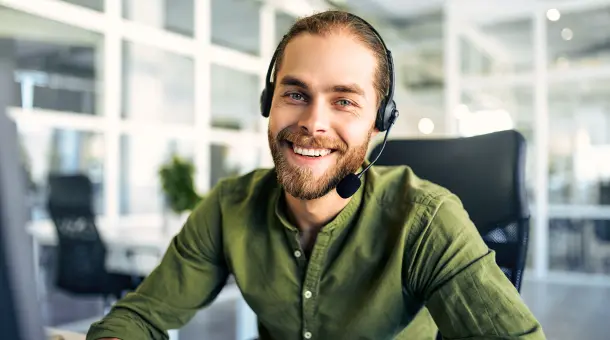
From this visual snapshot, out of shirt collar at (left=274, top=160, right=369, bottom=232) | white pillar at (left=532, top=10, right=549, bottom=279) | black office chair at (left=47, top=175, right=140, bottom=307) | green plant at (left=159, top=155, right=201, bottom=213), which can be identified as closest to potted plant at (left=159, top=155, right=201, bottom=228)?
green plant at (left=159, top=155, right=201, bottom=213)

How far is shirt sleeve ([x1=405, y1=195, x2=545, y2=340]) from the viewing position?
34.3 inches

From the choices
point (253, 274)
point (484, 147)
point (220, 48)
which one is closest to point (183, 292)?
point (253, 274)

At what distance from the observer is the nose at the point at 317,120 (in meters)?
1.04

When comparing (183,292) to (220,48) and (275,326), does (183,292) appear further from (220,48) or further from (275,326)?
(220,48)

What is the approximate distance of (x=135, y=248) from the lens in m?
3.24

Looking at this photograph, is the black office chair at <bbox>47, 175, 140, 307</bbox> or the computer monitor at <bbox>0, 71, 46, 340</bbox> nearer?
the computer monitor at <bbox>0, 71, 46, 340</bbox>

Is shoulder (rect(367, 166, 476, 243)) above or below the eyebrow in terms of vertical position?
below

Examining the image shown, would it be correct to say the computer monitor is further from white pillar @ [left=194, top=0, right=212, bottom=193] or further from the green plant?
white pillar @ [left=194, top=0, right=212, bottom=193]

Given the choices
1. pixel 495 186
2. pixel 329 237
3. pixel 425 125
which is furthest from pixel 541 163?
pixel 329 237

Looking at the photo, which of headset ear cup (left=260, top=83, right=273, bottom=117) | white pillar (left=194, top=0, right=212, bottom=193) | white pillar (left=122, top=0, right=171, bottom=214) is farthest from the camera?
white pillar (left=194, top=0, right=212, bottom=193)

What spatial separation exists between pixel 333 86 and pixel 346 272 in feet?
1.19

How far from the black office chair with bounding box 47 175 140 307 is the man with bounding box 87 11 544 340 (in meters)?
2.05

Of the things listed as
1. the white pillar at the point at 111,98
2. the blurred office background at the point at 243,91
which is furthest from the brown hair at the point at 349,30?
the white pillar at the point at 111,98

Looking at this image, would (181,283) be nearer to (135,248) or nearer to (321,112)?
(321,112)
